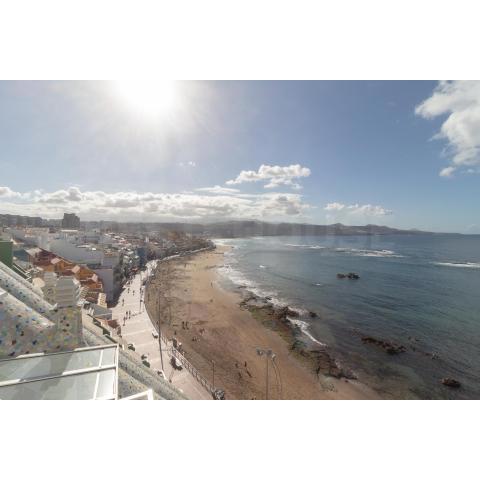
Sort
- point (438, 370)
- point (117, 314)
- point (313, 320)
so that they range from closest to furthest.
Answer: point (438, 370)
point (117, 314)
point (313, 320)

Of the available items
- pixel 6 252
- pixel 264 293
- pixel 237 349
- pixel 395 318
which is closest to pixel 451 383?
pixel 395 318

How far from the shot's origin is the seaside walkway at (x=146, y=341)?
33.3ft

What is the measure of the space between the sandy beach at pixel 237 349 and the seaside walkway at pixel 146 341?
41.2 inches

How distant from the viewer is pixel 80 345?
382cm

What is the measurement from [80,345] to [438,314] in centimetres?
2494

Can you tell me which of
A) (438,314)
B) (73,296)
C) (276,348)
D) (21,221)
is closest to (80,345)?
(73,296)

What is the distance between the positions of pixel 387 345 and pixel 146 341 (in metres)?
13.8

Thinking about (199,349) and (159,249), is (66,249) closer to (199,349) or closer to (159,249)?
(199,349)

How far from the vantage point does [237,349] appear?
14.9 m

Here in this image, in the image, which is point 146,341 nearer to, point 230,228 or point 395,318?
point 395,318

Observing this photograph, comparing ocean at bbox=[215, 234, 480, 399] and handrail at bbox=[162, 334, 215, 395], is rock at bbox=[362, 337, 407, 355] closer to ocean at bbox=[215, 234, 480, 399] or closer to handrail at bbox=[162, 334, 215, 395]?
ocean at bbox=[215, 234, 480, 399]

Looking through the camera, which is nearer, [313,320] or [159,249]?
[313,320]

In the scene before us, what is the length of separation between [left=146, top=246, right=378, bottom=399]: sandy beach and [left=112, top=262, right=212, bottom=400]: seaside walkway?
1045mm

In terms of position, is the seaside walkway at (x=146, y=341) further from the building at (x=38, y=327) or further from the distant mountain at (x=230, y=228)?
the distant mountain at (x=230, y=228)
